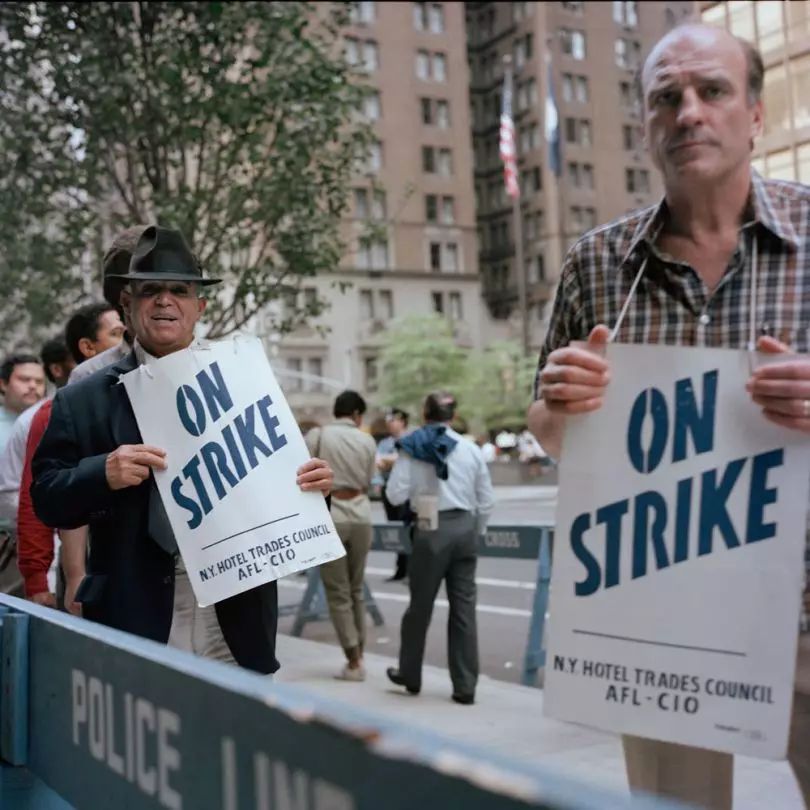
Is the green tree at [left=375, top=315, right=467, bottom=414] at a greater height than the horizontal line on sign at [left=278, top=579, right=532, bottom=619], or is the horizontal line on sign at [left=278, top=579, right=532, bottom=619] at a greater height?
the green tree at [left=375, top=315, right=467, bottom=414]

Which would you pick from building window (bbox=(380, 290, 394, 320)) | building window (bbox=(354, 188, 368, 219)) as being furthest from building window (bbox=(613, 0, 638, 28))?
building window (bbox=(380, 290, 394, 320))

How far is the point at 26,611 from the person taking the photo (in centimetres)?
237

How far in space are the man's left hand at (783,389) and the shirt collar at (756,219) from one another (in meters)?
0.45

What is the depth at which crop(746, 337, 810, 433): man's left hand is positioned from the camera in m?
1.65

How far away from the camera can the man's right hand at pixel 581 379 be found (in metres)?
1.74

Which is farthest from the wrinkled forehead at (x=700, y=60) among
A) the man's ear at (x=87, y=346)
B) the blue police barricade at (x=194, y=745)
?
the man's ear at (x=87, y=346)

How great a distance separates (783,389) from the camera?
1.65 metres

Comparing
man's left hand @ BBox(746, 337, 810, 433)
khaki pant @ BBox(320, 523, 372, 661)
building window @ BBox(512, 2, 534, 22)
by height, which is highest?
building window @ BBox(512, 2, 534, 22)

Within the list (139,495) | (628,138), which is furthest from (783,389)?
(628,138)

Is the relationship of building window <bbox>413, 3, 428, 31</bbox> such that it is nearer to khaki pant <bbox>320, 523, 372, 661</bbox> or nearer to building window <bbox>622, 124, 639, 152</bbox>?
building window <bbox>622, 124, 639, 152</bbox>

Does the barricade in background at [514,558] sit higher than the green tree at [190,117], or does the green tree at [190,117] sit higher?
the green tree at [190,117]

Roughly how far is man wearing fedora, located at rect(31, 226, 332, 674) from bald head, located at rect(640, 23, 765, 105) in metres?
1.53

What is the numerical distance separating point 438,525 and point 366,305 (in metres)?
62.6

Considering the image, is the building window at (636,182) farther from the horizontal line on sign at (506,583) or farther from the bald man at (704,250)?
the bald man at (704,250)
